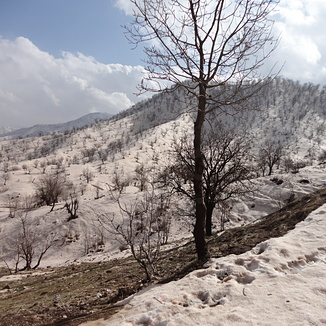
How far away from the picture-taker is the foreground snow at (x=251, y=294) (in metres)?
2.27

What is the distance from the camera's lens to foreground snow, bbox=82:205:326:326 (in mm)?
2266

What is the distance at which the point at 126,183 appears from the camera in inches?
1276

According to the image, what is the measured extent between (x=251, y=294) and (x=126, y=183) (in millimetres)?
30415

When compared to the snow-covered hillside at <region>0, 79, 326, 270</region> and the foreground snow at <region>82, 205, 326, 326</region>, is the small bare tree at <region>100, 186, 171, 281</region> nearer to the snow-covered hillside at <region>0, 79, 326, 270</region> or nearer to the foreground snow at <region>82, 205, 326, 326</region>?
the foreground snow at <region>82, 205, 326, 326</region>

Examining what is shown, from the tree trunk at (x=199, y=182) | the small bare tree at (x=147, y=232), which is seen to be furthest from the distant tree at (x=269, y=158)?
the tree trunk at (x=199, y=182)

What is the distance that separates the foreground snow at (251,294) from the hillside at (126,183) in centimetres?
101

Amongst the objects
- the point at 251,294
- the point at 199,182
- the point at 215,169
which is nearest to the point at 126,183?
the point at 215,169

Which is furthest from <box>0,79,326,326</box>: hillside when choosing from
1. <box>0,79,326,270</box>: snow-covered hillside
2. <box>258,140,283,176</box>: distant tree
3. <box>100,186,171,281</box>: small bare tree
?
<box>258,140,283,176</box>: distant tree

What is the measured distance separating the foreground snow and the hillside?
101 centimetres

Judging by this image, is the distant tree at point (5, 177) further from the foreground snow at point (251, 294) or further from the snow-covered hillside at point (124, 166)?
the foreground snow at point (251, 294)

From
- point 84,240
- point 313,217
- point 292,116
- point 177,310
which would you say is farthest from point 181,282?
point 292,116

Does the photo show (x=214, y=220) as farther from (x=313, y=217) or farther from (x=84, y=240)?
(x=313, y=217)

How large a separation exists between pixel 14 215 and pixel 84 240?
9120mm

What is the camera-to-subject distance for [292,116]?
7969 centimetres
